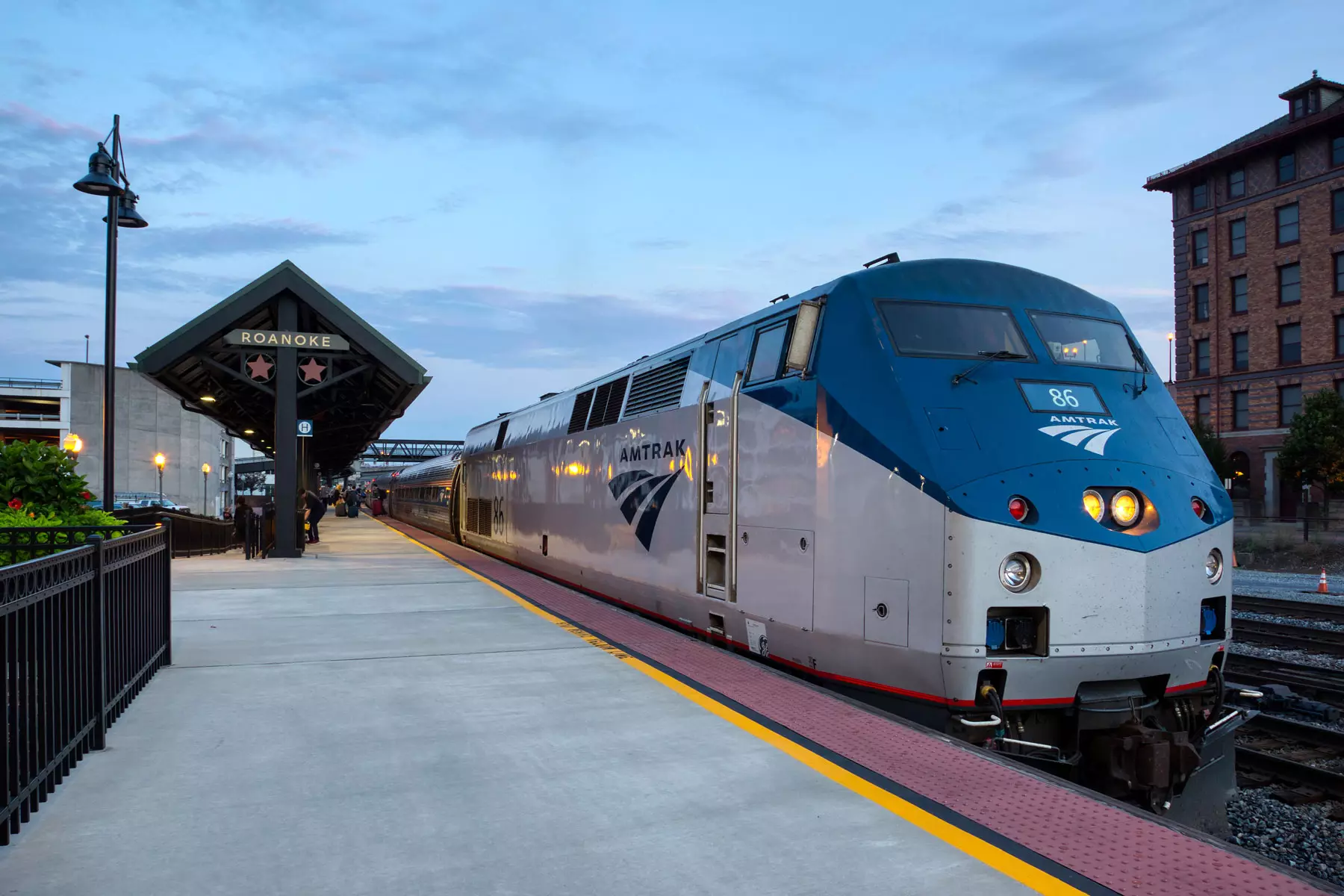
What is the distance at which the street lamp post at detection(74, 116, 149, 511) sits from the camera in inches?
555

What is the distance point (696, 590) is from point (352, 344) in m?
12.1

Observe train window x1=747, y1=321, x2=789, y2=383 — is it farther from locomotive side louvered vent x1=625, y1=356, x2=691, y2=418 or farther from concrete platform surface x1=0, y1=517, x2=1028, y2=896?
concrete platform surface x1=0, y1=517, x2=1028, y2=896

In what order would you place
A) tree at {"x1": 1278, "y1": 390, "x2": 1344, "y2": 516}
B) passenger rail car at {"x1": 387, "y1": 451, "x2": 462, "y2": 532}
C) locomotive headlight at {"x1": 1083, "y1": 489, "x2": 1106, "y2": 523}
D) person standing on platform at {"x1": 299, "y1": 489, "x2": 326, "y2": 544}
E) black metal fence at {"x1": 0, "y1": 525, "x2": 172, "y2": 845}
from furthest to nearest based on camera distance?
tree at {"x1": 1278, "y1": 390, "x2": 1344, "y2": 516}, passenger rail car at {"x1": 387, "y1": 451, "x2": 462, "y2": 532}, person standing on platform at {"x1": 299, "y1": 489, "x2": 326, "y2": 544}, locomotive headlight at {"x1": 1083, "y1": 489, "x2": 1106, "y2": 523}, black metal fence at {"x1": 0, "y1": 525, "x2": 172, "y2": 845}

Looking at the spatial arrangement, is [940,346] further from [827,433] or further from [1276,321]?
[1276,321]

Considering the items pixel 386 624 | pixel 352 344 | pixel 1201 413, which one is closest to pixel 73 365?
pixel 352 344

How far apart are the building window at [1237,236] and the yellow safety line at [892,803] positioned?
46.3 m

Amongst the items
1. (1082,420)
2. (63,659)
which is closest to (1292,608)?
(1082,420)

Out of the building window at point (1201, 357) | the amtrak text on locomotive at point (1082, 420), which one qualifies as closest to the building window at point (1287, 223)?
the building window at point (1201, 357)

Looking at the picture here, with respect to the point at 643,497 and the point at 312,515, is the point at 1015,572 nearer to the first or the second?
the point at 643,497

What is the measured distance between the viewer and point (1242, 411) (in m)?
44.3

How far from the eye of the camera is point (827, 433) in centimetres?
658

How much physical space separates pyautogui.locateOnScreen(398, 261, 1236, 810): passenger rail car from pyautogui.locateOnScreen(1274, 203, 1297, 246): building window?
42.2 m

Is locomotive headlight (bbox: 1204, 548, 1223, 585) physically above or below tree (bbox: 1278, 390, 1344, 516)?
below

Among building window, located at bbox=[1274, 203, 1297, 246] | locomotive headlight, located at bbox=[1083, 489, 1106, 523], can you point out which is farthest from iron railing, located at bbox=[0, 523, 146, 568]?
building window, located at bbox=[1274, 203, 1297, 246]
